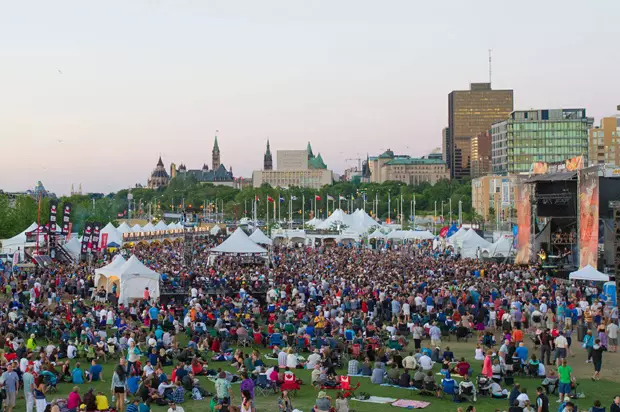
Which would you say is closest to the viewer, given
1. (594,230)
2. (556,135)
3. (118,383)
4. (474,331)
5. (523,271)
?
(118,383)

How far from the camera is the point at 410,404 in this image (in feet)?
44.0

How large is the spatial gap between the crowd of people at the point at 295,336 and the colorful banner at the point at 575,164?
21.7 ft

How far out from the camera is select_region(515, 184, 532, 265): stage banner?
38.6m

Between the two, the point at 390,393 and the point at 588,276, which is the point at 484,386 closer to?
the point at 390,393

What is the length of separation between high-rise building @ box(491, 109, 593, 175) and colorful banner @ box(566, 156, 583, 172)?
92789 millimetres

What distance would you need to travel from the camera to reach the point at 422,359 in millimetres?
15398

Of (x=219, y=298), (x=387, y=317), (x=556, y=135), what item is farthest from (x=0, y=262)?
(x=556, y=135)

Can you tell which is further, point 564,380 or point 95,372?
point 95,372

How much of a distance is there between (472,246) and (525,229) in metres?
6.06

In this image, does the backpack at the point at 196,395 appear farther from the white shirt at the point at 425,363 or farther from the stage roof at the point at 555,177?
the stage roof at the point at 555,177

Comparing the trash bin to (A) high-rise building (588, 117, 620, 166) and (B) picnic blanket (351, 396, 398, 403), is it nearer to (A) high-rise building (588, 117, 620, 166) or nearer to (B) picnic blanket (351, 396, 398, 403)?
(B) picnic blanket (351, 396, 398, 403)

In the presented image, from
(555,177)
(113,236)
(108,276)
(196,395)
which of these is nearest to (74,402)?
(196,395)

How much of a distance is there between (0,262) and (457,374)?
90.8 feet

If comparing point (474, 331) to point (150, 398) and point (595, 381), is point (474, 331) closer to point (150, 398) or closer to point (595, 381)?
point (595, 381)
